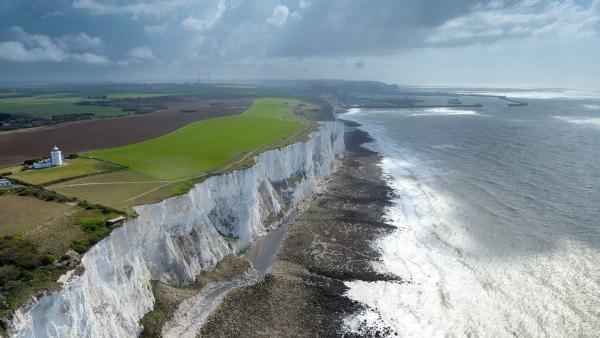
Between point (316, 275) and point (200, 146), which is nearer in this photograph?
point (316, 275)

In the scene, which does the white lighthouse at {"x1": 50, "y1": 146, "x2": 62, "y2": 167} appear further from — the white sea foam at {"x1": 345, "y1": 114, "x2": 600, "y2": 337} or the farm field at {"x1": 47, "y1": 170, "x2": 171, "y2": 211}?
the white sea foam at {"x1": 345, "y1": 114, "x2": 600, "y2": 337}

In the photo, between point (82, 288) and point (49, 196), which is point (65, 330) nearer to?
point (82, 288)

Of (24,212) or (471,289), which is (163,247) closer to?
(24,212)

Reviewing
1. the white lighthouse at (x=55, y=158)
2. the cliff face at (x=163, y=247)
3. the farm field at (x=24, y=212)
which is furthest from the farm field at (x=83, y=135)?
the cliff face at (x=163, y=247)

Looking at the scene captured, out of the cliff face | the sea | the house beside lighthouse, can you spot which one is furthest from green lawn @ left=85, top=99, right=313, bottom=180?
the sea

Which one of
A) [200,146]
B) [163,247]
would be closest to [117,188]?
[163,247]

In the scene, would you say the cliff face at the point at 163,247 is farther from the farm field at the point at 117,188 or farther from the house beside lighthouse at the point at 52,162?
the house beside lighthouse at the point at 52,162
